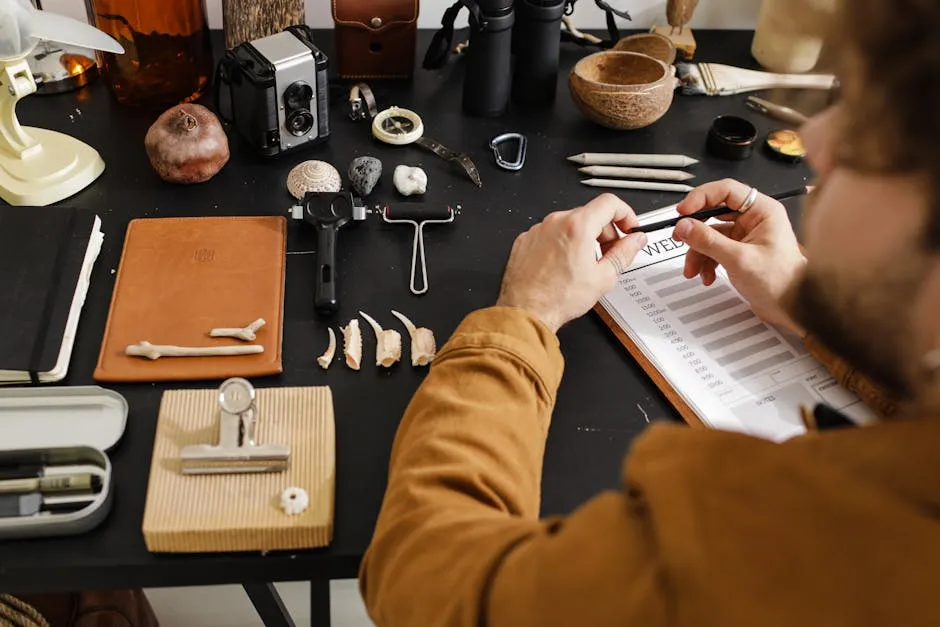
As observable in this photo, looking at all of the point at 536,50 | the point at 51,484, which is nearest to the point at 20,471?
the point at 51,484

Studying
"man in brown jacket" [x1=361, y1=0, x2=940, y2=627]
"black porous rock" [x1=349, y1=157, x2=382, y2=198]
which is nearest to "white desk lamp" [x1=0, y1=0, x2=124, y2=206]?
"black porous rock" [x1=349, y1=157, x2=382, y2=198]

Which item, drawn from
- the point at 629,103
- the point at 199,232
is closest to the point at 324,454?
the point at 199,232

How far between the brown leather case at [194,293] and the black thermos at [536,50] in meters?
0.45

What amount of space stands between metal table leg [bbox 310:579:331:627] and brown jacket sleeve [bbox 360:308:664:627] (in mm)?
148

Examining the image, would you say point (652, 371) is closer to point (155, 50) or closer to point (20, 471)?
point (20, 471)

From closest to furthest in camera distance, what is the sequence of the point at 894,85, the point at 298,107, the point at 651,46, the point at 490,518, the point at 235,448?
the point at 894,85
the point at 490,518
the point at 235,448
the point at 298,107
the point at 651,46

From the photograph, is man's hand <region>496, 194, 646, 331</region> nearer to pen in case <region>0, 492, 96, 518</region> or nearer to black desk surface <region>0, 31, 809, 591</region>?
black desk surface <region>0, 31, 809, 591</region>

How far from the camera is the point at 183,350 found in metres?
0.94

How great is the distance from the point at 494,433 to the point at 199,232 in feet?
1.58

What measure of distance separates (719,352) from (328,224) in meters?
0.48

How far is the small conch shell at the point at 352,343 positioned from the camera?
37.8 inches

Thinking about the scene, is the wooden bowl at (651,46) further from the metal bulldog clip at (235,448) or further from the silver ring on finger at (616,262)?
the metal bulldog clip at (235,448)

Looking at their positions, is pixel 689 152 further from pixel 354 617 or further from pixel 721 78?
pixel 354 617

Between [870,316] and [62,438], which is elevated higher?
[870,316]
